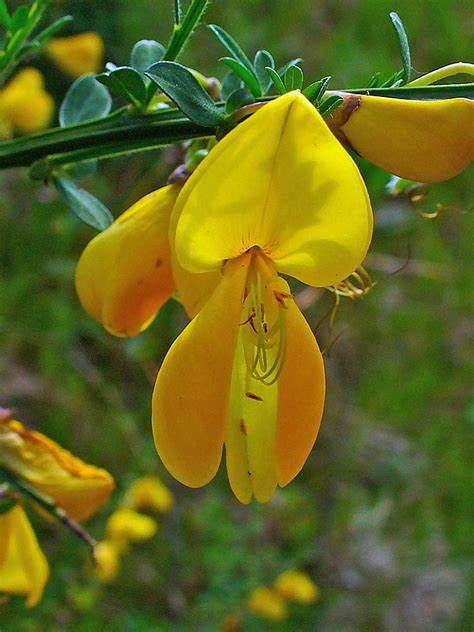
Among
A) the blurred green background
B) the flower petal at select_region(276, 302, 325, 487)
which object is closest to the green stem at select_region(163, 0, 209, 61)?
the flower petal at select_region(276, 302, 325, 487)

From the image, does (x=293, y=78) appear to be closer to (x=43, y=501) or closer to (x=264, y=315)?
(x=264, y=315)

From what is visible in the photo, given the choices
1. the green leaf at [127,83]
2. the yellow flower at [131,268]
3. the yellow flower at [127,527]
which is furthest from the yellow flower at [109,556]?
the green leaf at [127,83]

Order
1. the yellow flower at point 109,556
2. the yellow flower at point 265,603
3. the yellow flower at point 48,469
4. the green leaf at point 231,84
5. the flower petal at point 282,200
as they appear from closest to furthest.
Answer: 1. the flower petal at point 282,200
2. the green leaf at point 231,84
3. the yellow flower at point 48,469
4. the yellow flower at point 109,556
5. the yellow flower at point 265,603

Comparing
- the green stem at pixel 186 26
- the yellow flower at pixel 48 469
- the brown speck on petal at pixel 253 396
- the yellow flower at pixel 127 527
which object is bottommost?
the yellow flower at pixel 127 527

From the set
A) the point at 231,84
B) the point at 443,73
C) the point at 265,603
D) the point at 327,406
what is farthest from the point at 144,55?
the point at 327,406

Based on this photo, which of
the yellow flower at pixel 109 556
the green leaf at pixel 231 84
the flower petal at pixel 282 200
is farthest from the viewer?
the yellow flower at pixel 109 556

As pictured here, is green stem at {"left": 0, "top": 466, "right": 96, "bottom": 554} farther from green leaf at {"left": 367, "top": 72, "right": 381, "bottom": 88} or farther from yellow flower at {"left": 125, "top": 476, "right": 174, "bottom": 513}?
yellow flower at {"left": 125, "top": 476, "right": 174, "bottom": 513}

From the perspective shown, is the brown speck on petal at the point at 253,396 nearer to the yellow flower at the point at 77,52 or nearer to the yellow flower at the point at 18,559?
the yellow flower at the point at 18,559
